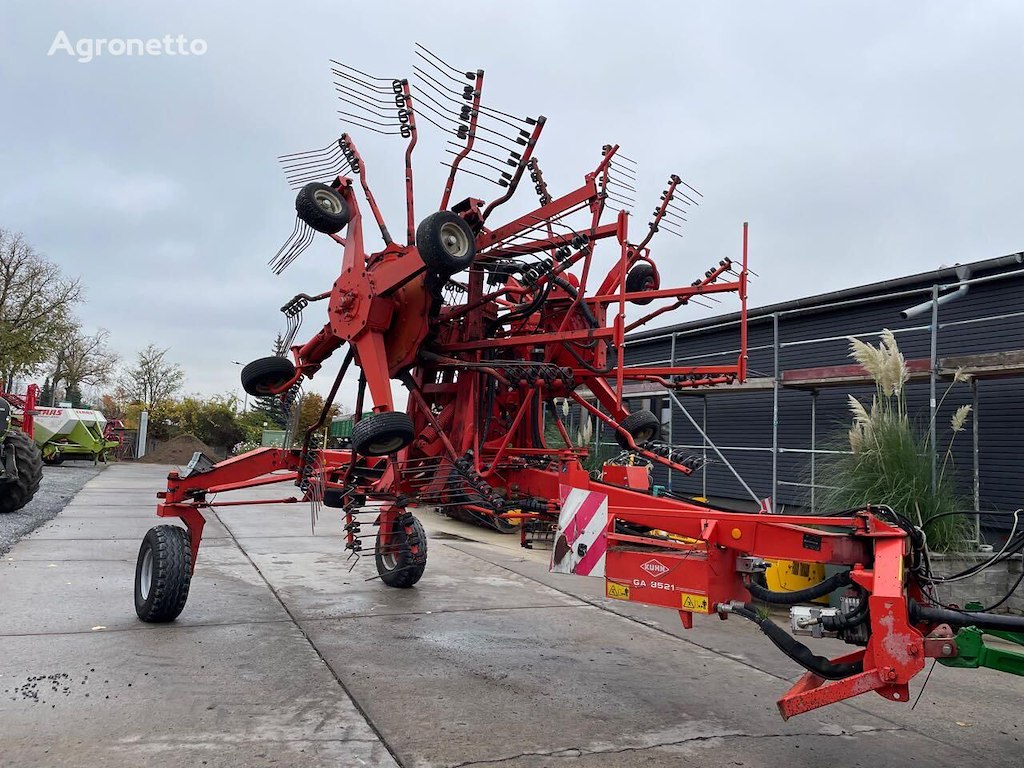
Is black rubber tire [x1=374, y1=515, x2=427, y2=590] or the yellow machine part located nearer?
the yellow machine part

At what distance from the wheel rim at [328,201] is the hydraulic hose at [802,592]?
379 cm

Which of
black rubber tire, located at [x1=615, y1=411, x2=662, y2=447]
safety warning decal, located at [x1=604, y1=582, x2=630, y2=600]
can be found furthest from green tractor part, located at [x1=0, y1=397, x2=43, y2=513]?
safety warning decal, located at [x1=604, y1=582, x2=630, y2=600]

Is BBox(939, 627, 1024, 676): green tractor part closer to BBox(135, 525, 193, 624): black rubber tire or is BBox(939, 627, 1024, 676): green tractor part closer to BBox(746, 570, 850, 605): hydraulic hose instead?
BBox(746, 570, 850, 605): hydraulic hose

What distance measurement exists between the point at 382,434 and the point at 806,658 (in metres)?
2.67

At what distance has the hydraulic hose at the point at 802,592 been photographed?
3.83m

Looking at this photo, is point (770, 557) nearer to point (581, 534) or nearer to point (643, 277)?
point (581, 534)

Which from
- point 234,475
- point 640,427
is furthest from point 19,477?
point 640,427

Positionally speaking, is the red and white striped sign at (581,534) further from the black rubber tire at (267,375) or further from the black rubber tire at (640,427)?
the black rubber tire at (267,375)

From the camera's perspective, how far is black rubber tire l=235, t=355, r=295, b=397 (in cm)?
654

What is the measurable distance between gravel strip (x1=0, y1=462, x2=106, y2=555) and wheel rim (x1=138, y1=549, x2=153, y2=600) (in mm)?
3980

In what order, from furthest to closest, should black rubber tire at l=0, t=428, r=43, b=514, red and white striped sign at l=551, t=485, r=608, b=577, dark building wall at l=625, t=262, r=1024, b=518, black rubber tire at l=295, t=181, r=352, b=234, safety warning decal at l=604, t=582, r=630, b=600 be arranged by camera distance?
black rubber tire at l=0, t=428, r=43, b=514 → dark building wall at l=625, t=262, r=1024, b=518 → black rubber tire at l=295, t=181, r=352, b=234 → red and white striped sign at l=551, t=485, r=608, b=577 → safety warning decal at l=604, t=582, r=630, b=600

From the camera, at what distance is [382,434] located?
16.3ft

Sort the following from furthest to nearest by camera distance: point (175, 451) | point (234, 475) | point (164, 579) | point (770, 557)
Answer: point (175, 451) → point (234, 475) → point (164, 579) → point (770, 557)

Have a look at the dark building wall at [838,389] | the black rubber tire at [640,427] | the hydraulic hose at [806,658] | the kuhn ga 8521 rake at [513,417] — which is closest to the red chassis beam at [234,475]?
the kuhn ga 8521 rake at [513,417]
